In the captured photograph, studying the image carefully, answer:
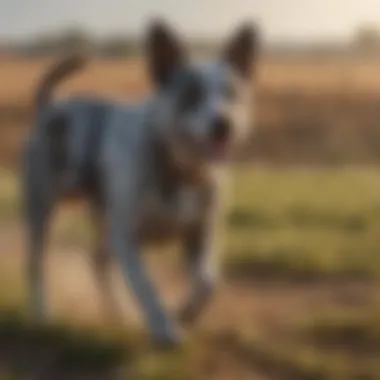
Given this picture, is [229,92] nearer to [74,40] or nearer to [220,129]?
[220,129]

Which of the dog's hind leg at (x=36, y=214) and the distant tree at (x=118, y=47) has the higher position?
the distant tree at (x=118, y=47)

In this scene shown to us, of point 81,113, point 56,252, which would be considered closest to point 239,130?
point 81,113

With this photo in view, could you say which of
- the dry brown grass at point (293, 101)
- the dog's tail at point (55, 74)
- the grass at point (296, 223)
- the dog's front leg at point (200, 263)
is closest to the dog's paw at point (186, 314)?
the dog's front leg at point (200, 263)

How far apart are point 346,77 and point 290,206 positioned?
5.67 ft

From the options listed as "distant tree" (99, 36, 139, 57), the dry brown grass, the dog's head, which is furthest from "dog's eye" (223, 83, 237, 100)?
the dry brown grass

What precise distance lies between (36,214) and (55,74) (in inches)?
18.9

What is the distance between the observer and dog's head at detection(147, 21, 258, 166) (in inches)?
129

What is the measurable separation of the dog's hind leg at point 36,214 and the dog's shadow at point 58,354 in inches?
9.3

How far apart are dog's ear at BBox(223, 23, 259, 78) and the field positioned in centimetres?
83

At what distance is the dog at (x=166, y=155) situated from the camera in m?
3.32

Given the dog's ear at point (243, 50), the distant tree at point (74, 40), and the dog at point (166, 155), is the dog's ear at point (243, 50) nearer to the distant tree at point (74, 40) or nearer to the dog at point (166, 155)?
the dog at point (166, 155)

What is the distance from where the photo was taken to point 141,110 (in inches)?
140

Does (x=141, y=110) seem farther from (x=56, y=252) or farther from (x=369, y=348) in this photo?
(x=56, y=252)

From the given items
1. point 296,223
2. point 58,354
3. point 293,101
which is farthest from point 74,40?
point 58,354
